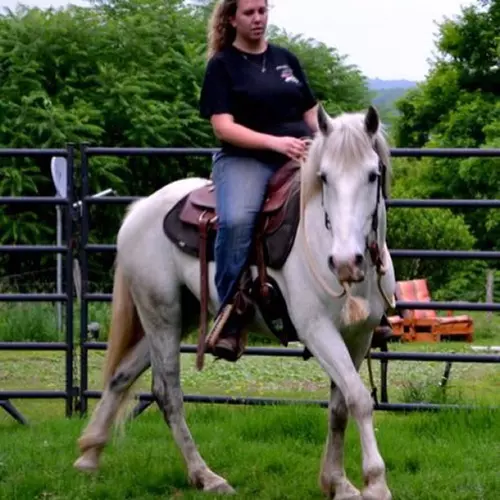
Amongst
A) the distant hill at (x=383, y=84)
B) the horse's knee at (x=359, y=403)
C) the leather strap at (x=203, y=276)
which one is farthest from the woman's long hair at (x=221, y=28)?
the distant hill at (x=383, y=84)

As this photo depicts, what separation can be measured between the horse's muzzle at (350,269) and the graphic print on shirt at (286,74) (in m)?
1.27

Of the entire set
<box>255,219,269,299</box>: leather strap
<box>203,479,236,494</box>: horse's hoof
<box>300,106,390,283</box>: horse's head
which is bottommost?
<box>203,479,236,494</box>: horse's hoof

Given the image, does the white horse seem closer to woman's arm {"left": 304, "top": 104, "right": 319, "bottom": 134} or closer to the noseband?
the noseband

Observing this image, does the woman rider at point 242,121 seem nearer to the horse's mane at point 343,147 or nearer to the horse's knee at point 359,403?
the horse's mane at point 343,147

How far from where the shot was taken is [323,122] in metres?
5.09

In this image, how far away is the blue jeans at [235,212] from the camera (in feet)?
18.4

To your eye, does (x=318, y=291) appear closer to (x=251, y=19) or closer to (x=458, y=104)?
(x=251, y=19)

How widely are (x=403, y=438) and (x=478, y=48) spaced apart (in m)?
31.1

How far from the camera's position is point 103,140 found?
24000 millimetres

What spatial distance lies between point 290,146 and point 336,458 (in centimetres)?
138

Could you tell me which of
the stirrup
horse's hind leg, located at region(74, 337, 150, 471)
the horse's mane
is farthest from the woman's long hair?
horse's hind leg, located at region(74, 337, 150, 471)

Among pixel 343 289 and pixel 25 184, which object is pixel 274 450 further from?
pixel 25 184

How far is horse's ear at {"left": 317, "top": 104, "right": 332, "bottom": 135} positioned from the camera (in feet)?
16.6

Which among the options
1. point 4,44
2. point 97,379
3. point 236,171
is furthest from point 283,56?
point 4,44
